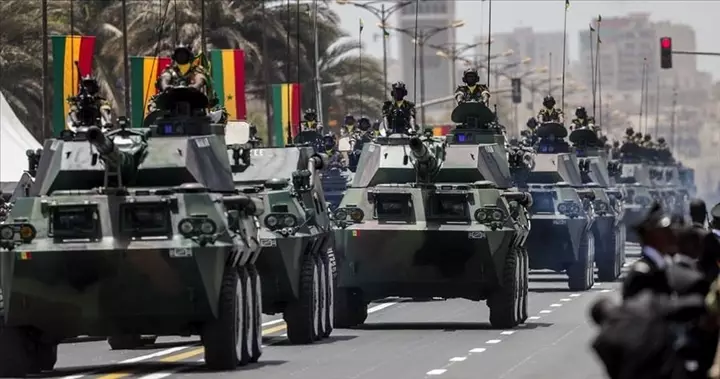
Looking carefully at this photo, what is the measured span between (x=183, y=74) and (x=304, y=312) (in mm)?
3461

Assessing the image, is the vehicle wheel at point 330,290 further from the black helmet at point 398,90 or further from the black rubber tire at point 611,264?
the black rubber tire at point 611,264

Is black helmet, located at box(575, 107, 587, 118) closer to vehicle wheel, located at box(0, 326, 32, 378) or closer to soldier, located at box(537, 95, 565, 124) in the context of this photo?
soldier, located at box(537, 95, 565, 124)

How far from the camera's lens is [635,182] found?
66000 millimetres

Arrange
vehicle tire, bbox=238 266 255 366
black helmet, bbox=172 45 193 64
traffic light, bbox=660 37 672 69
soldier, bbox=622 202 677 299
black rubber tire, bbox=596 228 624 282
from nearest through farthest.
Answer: soldier, bbox=622 202 677 299, vehicle tire, bbox=238 266 255 366, black helmet, bbox=172 45 193 64, black rubber tire, bbox=596 228 624 282, traffic light, bbox=660 37 672 69

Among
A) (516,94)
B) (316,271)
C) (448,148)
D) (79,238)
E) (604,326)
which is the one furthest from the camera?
(516,94)

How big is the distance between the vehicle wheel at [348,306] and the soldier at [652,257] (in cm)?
1750

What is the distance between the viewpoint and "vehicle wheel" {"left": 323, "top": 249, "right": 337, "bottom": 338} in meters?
27.3

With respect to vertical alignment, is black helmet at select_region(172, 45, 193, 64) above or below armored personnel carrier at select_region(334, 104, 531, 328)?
above

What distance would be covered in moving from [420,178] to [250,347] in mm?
7472

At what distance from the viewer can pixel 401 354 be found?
948 inches

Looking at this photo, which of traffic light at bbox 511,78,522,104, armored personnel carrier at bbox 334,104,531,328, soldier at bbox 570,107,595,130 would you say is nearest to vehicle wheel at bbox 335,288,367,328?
armored personnel carrier at bbox 334,104,531,328

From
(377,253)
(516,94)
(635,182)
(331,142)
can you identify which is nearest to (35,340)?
(377,253)

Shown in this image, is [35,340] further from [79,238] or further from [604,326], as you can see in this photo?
[604,326]

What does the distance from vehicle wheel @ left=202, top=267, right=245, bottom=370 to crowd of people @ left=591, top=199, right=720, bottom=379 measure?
9.86 m
